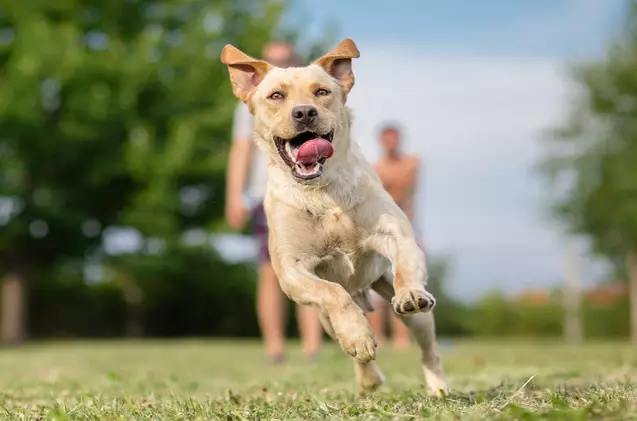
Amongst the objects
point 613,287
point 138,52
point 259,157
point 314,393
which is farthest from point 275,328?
point 613,287

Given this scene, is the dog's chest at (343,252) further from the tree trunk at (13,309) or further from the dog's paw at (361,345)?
the tree trunk at (13,309)

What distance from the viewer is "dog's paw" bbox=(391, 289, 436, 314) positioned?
135 inches

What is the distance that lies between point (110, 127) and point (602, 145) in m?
15.2

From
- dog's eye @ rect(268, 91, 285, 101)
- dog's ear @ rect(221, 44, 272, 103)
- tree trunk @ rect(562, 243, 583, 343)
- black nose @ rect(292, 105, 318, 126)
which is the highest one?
dog's ear @ rect(221, 44, 272, 103)

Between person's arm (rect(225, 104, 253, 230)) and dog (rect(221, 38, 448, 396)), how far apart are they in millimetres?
3497

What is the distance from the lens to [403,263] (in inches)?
147

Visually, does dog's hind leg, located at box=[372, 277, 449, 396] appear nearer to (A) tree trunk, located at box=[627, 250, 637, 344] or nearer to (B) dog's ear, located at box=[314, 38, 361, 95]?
(B) dog's ear, located at box=[314, 38, 361, 95]

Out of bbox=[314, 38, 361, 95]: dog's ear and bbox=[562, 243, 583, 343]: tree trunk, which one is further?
bbox=[562, 243, 583, 343]: tree trunk

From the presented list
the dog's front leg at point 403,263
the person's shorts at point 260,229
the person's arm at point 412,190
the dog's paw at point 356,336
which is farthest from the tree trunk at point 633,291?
the dog's paw at point 356,336

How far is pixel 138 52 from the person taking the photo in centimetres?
2094

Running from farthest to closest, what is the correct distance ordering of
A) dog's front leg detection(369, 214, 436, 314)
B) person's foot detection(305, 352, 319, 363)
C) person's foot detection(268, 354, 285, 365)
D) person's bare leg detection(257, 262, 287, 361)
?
1. person's foot detection(305, 352, 319, 363)
2. person's foot detection(268, 354, 285, 365)
3. person's bare leg detection(257, 262, 287, 361)
4. dog's front leg detection(369, 214, 436, 314)

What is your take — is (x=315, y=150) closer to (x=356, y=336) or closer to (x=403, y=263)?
(x=403, y=263)

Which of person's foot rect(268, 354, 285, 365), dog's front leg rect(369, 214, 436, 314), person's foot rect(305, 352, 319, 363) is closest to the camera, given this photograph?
dog's front leg rect(369, 214, 436, 314)

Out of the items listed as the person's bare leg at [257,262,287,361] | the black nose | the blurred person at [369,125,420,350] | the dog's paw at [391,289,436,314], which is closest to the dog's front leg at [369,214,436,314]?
the dog's paw at [391,289,436,314]
